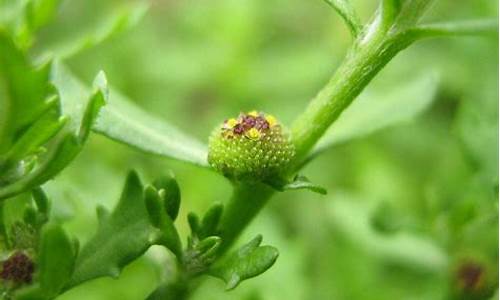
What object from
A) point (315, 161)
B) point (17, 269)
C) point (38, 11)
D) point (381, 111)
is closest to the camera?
point (17, 269)

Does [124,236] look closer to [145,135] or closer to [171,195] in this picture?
[171,195]

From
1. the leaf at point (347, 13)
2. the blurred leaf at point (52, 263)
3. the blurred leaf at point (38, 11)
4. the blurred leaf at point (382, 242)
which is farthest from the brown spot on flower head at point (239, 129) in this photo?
the blurred leaf at point (382, 242)

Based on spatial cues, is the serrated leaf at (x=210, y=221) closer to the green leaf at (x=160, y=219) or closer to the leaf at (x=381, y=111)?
the green leaf at (x=160, y=219)

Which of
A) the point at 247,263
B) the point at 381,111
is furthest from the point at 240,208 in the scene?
the point at 381,111

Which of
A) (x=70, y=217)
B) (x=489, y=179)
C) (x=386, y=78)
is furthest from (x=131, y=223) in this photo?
(x=386, y=78)

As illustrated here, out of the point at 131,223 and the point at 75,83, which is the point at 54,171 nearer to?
the point at 131,223

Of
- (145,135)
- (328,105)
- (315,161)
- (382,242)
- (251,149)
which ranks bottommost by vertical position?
(315,161)

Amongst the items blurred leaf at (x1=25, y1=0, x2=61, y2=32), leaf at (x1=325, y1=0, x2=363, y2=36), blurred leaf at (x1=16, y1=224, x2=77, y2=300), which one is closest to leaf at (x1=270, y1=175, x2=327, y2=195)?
leaf at (x1=325, y1=0, x2=363, y2=36)
